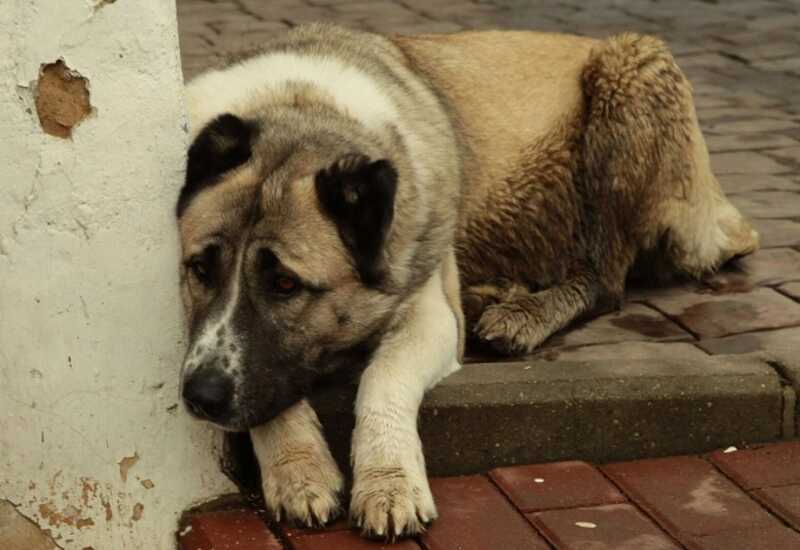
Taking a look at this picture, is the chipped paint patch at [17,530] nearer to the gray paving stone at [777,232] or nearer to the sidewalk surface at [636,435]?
the sidewalk surface at [636,435]

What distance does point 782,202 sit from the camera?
6.89 m

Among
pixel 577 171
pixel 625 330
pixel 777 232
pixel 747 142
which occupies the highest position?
pixel 577 171

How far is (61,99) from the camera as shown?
13.1 ft

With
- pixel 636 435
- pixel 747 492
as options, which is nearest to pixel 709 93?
pixel 636 435

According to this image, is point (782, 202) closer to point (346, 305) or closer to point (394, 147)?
point (394, 147)

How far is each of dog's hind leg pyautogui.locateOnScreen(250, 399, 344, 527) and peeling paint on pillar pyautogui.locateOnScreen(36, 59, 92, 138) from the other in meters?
1.00

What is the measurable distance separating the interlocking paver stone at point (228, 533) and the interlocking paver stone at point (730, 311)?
188 centimetres

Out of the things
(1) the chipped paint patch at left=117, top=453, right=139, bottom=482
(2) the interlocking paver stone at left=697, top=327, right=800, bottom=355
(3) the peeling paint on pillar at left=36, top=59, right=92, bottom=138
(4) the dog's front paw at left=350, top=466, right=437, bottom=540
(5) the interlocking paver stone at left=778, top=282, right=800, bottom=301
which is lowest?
(4) the dog's front paw at left=350, top=466, right=437, bottom=540

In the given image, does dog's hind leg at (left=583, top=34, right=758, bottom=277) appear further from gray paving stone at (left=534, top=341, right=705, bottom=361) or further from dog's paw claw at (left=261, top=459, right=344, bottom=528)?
dog's paw claw at (left=261, top=459, right=344, bottom=528)

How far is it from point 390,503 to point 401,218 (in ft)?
3.05

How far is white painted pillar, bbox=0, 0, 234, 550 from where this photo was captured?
397 centimetres

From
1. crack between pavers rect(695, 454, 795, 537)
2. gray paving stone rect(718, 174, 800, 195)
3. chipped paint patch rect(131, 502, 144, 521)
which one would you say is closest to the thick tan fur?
gray paving stone rect(718, 174, 800, 195)

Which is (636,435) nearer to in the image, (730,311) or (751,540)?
(751,540)

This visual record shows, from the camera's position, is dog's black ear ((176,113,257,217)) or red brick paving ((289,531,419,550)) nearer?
red brick paving ((289,531,419,550))
